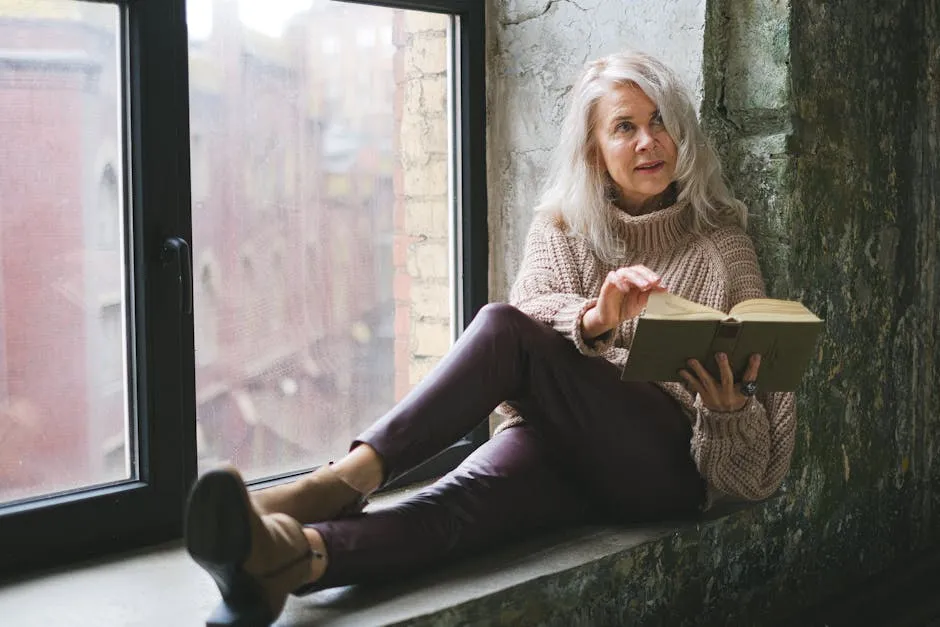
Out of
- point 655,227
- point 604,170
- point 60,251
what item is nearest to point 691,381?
point 655,227

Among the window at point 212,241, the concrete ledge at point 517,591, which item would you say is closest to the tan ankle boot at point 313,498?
the concrete ledge at point 517,591

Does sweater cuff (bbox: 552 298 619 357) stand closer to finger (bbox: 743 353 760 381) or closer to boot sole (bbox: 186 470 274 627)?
finger (bbox: 743 353 760 381)

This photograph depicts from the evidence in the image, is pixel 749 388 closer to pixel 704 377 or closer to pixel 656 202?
pixel 704 377

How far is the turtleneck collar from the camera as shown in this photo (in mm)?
2139

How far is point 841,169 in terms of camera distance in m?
2.34


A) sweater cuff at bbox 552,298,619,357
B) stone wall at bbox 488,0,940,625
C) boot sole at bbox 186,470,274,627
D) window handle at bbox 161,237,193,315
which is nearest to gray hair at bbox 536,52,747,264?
stone wall at bbox 488,0,940,625

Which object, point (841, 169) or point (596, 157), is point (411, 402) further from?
point (841, 169)

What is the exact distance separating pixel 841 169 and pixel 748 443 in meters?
0.74

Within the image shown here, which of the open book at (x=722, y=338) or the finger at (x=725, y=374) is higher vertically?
the open book at (x=722, y=338)

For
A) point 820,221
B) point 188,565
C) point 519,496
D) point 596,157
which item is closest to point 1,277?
point 188,565

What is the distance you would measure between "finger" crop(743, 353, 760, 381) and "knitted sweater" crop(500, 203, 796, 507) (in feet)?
0.37

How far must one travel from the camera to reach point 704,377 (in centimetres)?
182

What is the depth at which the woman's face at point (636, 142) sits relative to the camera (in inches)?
82.9

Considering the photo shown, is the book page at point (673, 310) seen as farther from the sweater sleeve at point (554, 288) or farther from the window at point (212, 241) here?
the window at point (212, 241)
